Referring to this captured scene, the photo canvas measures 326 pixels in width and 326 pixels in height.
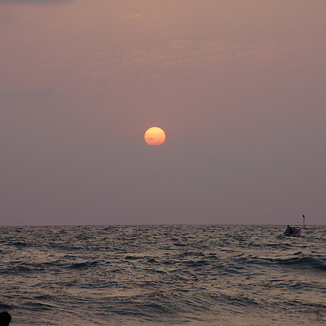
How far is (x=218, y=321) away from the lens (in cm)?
1838

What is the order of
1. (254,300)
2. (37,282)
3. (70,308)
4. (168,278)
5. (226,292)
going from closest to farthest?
1. (70,308)
2. (254,300)
3. (226,292)
4. (37,282)
5. (168,278)

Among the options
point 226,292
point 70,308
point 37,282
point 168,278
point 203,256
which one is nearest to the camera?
point 70,308

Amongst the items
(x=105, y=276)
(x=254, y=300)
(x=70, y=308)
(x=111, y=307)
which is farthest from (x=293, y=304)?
(x=105, y=276)

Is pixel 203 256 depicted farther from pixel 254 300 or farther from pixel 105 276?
pixel 254 300

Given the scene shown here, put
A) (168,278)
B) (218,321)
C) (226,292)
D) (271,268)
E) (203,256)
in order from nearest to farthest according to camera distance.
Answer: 1. (218,321)
2. (226,292)
3. (168,278)
4. (271,268)
5. (203,256)

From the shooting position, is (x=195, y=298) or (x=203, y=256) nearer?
(x=195, y=298)

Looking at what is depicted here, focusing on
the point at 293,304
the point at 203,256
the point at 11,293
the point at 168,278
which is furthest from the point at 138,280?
the point at 203,256

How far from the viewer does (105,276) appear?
2944cm

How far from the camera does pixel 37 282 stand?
26.6m

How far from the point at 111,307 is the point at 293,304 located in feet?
24.1

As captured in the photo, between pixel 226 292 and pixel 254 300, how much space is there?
2.19 metres

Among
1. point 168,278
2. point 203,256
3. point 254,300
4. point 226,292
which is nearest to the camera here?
point 254,300

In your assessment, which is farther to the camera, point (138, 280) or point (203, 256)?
point (203, 256)

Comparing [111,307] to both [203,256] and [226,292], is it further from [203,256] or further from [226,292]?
[203,256]
